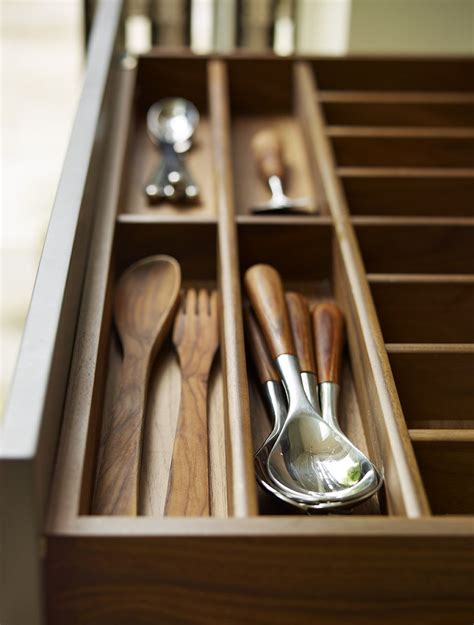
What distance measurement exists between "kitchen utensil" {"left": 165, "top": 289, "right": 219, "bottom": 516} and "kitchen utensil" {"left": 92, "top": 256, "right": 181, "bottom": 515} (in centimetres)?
A: 3

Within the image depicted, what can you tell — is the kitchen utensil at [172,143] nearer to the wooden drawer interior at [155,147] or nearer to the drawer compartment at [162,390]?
the wooden drawer interior at [155,147]

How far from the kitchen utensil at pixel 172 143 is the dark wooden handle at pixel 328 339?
1.11ft

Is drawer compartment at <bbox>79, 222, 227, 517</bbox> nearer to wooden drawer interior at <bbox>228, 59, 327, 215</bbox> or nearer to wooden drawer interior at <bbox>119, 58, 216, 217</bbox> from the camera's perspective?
wooden drawer interior at <bbox>119, 58, 216, 217</bbox>

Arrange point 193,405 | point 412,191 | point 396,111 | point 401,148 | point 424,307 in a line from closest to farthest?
point 193,405
point 424,307
point 412,191
point 401,148
point 396,111

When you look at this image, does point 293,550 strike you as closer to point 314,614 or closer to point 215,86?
point 314,614

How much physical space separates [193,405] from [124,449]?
10 cm

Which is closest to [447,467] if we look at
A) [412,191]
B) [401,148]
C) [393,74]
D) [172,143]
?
[412,191]

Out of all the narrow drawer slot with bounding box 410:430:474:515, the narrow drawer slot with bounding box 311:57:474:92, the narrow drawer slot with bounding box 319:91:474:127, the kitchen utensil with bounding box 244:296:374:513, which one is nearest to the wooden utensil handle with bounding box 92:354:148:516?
the kitchen utensil with bounding box 244:296:374:513

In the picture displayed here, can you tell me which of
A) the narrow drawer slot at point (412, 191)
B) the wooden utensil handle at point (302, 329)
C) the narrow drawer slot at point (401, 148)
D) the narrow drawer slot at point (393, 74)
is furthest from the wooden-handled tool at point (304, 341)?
the narrow drawer slot at point (393, 74)

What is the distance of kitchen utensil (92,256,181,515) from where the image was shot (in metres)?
0.76

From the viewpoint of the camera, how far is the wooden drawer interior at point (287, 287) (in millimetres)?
650

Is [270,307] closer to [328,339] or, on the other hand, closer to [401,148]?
[328,339]

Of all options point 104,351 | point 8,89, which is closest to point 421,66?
point 104,351

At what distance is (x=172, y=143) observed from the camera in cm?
137
